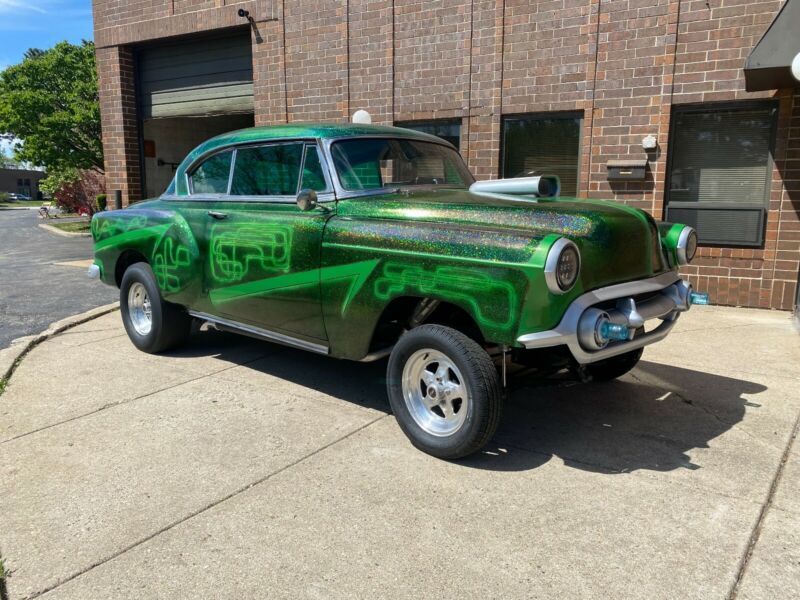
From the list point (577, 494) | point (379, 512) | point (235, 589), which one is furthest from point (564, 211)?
point (235, 589)

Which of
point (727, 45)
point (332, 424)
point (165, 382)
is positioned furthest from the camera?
point (727, 45)

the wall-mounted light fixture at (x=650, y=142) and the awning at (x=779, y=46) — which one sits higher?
the awning at (x=779, y=46)

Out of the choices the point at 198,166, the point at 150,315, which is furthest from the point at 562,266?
the point at 150,315

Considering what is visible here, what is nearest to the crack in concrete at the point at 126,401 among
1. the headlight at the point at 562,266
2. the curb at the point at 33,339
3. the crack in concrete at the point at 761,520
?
the curb at the point at 33,339

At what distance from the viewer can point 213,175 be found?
5.21 metres

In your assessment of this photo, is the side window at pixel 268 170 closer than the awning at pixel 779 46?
Yes

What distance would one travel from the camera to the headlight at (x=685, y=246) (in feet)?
13.3

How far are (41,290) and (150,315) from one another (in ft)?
14.4

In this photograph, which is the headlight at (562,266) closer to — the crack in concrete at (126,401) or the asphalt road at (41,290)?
the crack in concrete at (126,401)

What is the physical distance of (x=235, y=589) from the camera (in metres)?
2.43

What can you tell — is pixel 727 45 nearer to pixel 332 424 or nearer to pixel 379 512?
pixel 332 424

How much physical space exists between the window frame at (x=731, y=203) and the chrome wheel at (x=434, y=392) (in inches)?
231

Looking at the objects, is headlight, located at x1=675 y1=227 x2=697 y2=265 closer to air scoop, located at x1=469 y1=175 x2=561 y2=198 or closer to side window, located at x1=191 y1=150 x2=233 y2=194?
air scoop, located at x1=469 y1=175 x2=561 y2=198

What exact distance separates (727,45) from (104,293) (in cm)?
864
